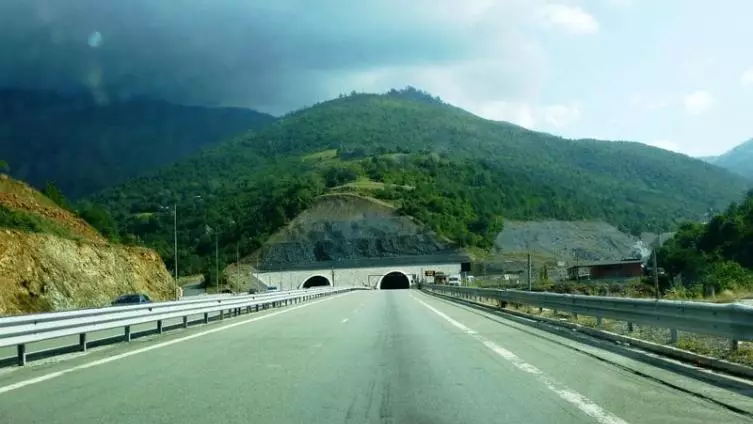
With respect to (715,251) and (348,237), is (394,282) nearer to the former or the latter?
(348,237)

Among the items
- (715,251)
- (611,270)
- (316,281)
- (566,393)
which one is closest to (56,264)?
(566,393)

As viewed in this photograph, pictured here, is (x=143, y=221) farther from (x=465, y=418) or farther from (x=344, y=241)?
Answer: (x=465, y=418)

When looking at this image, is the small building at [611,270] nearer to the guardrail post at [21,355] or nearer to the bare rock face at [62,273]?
the bare rock face at [62,273]

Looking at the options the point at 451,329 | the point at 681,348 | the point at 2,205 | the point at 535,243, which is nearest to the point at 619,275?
the point at 535,243

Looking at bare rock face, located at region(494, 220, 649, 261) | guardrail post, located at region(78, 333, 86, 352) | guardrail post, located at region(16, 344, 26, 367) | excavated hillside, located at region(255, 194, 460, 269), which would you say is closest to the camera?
guardrail post, located at region(16, 344, 26, 367)

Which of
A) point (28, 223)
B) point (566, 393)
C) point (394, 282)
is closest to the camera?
point (566, 393)

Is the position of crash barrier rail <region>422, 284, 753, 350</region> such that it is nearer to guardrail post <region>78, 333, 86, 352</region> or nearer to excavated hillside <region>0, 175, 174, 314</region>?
guardrail post <region>78, 333, 86, 352</region>

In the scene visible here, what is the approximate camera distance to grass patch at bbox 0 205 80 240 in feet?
166

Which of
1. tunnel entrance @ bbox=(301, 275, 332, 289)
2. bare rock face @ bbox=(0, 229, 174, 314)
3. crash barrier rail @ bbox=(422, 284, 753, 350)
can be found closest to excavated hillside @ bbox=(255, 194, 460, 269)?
tunnel entrance @ bbox=(301, 275, 332, 289)

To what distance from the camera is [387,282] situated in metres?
161

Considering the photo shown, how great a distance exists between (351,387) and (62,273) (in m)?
43.6

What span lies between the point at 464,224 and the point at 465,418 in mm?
172763

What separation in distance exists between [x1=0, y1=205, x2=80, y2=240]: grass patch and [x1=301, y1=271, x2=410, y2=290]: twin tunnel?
85.6 m

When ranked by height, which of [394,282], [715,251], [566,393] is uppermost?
[715,251]
